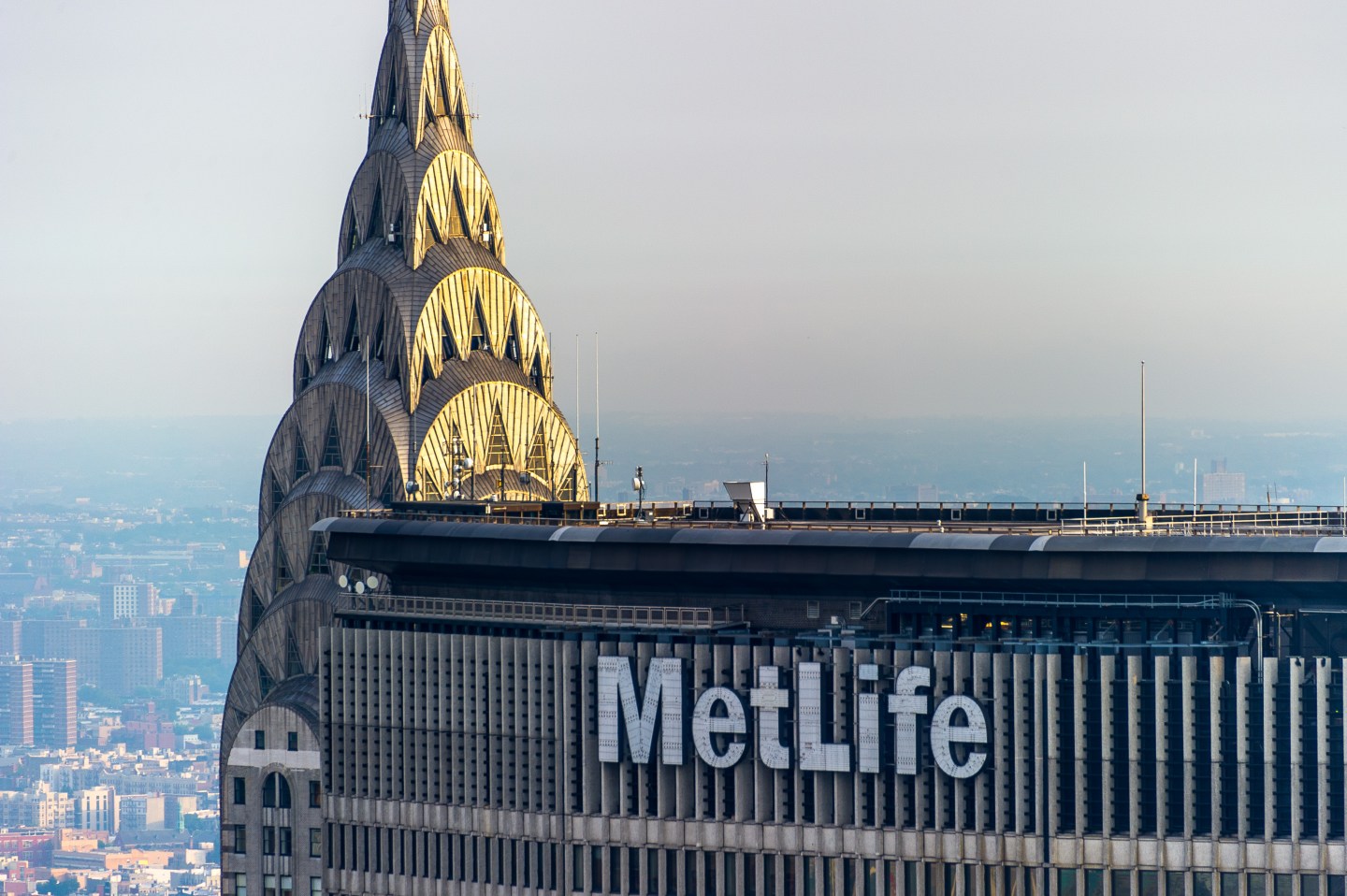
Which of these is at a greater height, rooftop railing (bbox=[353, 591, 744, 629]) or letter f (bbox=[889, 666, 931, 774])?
rooftop railing (bbox=[353, 591, 744, 629])

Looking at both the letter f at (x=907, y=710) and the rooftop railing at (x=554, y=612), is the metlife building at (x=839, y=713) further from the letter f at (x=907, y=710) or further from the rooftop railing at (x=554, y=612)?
the rooftop railing at (x=554, y=612)

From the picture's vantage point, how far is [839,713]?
397 ft

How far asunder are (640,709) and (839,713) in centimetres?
1112

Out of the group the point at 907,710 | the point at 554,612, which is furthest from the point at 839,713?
the point at 554,612

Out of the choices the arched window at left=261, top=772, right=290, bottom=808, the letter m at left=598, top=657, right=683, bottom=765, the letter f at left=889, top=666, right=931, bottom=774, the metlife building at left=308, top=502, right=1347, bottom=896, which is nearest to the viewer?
the metlife building at left=308, top=502, right=1347, bottom=896

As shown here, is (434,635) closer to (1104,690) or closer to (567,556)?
(567,556)

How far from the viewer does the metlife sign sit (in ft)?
390

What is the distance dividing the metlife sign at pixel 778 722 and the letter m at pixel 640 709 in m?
0.05

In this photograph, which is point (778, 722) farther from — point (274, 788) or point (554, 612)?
point (274, 788)

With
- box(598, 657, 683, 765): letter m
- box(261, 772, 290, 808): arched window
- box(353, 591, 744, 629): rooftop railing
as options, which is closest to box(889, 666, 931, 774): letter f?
box(598, 657, 683, 765): letter m

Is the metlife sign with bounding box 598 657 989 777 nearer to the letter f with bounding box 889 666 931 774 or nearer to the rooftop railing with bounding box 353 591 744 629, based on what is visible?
the letter f with bounding box 889 666 931 774

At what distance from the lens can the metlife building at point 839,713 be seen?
115 meters

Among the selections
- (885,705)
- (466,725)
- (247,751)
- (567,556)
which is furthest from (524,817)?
(247,751)

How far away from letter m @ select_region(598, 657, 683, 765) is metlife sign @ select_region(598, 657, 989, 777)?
48 mm
